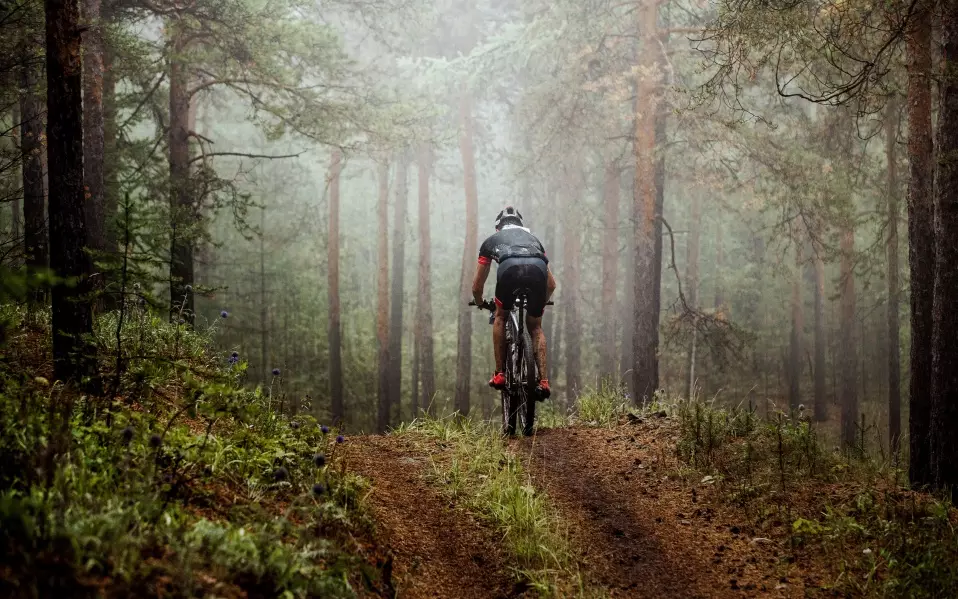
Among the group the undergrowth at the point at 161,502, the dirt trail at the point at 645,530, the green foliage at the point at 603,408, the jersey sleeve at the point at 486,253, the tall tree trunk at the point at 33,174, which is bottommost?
the dirt trail at the point at 645,530

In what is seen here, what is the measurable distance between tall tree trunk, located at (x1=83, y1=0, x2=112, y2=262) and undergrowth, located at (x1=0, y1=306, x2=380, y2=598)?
5130 mm

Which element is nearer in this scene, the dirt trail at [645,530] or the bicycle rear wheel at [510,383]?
the dirt trail at [645,530]

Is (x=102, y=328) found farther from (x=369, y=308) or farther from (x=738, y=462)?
(x=369, y=308)

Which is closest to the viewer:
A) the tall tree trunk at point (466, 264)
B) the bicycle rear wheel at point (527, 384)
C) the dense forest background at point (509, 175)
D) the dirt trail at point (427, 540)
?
the dirt trail at point (427, 540)

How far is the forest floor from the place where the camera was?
430 centimetres

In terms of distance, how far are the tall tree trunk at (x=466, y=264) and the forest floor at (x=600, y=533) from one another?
517 inches

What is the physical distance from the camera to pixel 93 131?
993cm

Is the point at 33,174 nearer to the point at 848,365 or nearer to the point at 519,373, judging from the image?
the point at 519,373

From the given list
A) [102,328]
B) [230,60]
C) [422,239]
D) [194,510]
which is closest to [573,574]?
[194,510]

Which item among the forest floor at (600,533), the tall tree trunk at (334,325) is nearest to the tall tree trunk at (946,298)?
the forest floor at (600,533)

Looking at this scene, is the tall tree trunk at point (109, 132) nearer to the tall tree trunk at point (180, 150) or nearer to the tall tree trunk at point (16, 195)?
the tall tree trunk at point (180, 150)

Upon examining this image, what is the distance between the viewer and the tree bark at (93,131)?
9.73 m

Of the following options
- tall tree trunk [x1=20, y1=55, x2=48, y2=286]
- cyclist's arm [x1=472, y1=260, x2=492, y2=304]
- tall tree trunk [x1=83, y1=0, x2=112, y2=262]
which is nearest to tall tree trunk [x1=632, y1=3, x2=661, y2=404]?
cyclist's arm [x1=472, y1=260, x2=492, y2=304]

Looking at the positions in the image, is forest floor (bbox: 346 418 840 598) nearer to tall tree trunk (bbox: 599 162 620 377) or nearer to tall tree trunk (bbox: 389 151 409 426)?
tall tree trunk (bbox: 389 151 409 426)
